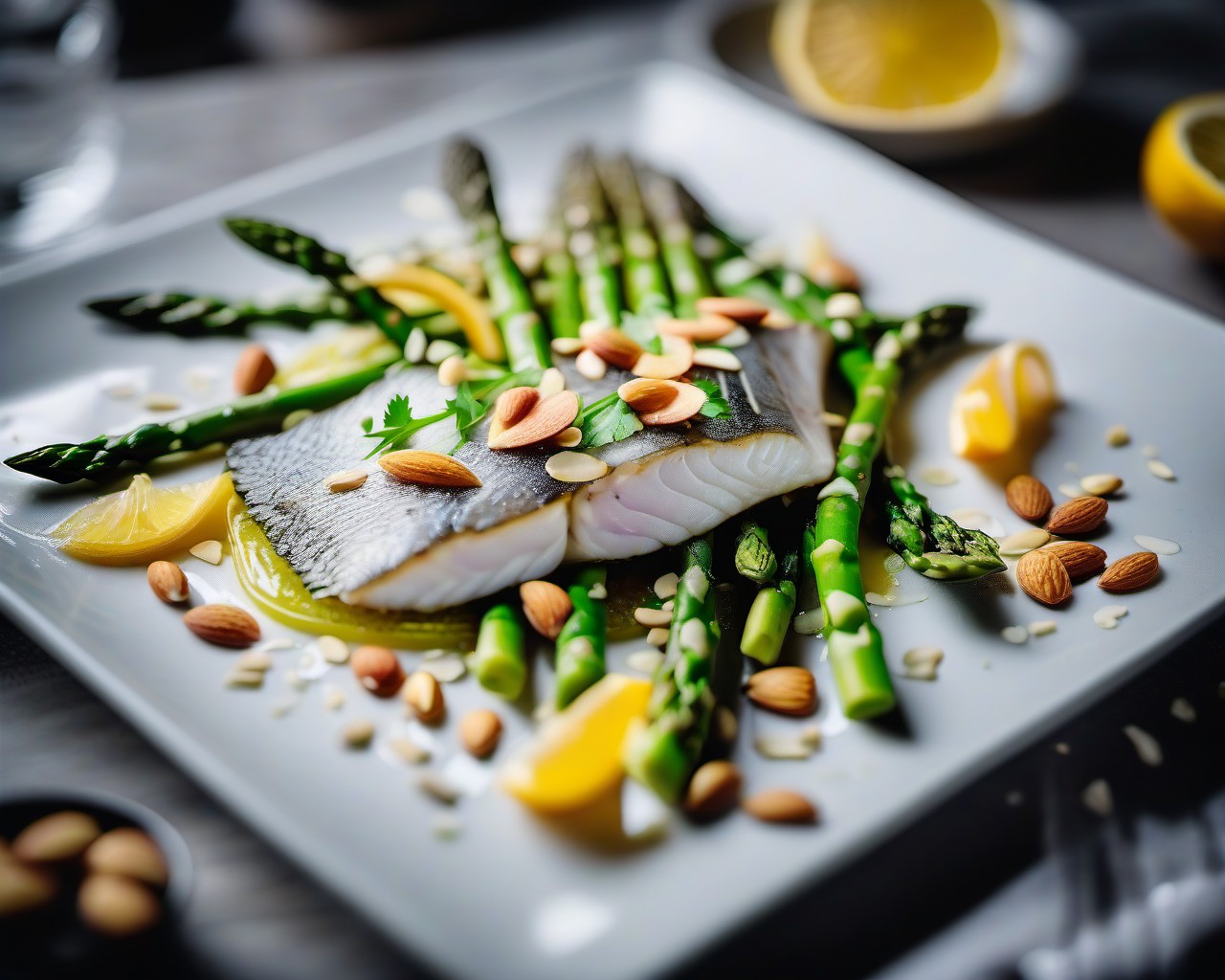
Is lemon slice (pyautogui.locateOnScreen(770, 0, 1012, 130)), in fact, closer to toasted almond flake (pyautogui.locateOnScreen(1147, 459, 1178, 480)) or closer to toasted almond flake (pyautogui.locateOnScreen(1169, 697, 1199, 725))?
toasted almond flake (pyautogui.locateOnScreen(1147, 459, 1178, 480))

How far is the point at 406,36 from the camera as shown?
204 inches

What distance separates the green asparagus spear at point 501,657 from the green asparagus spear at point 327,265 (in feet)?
3.78

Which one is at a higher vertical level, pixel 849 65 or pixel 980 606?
pixel 849 65

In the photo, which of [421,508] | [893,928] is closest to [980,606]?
[893,928]

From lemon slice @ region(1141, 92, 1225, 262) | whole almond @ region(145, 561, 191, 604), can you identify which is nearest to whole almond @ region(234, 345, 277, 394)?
whole almond @ region(145, 561, 191, 604)

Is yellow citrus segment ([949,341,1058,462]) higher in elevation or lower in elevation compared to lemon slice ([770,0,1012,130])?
lower

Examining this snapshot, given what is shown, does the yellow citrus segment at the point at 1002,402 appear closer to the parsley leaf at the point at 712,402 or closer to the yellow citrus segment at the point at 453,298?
the parsley leaf at the point at 712,402

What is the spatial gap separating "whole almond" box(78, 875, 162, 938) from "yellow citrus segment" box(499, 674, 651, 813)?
60cm

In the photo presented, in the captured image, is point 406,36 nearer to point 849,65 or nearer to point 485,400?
point 849,65

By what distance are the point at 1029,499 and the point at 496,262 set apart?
5.47ft

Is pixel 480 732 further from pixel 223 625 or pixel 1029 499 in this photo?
pixel 1029 499

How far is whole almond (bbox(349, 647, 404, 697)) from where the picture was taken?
81.6 inches

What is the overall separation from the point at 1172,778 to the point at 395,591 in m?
1.58

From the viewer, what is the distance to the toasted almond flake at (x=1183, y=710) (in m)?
2.13
